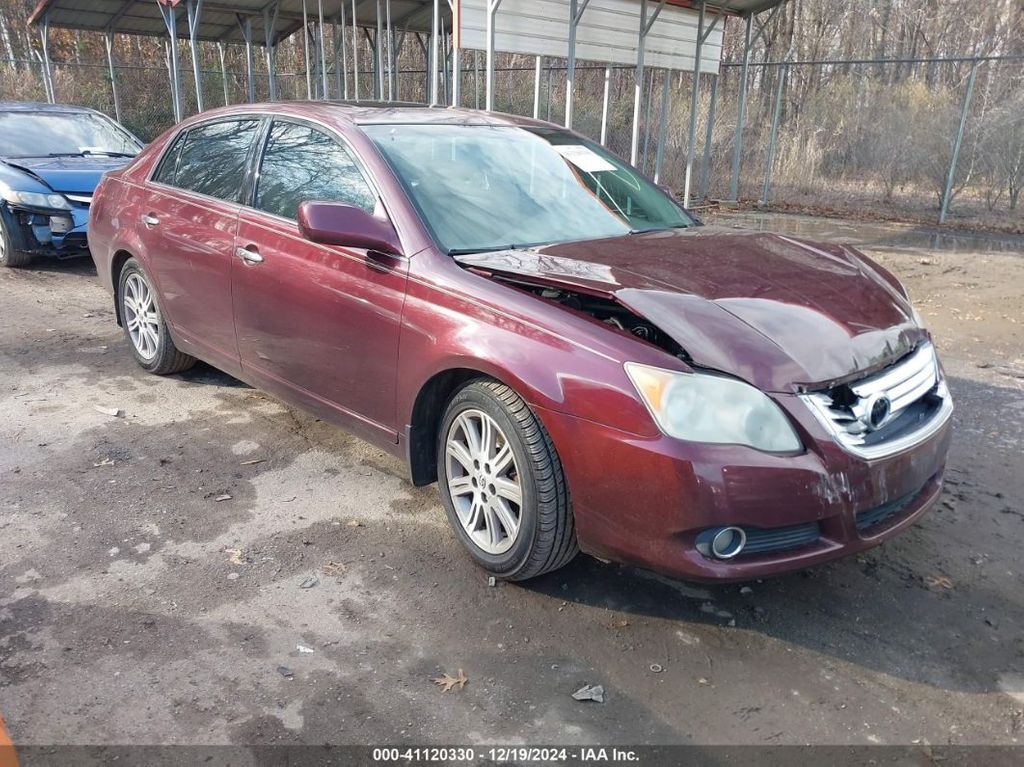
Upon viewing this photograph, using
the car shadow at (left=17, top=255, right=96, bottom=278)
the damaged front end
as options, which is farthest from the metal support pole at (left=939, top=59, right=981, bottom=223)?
the car shadow at (left=17, top=255, right=96, bottom=278)

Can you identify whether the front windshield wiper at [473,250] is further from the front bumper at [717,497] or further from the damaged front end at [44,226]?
the damaged front end at [44,226]

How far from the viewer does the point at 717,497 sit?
97.0 inches

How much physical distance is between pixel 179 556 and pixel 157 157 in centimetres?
283

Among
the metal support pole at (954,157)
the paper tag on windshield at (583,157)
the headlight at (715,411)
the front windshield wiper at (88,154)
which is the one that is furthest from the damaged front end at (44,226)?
the metal support pole at (954,157)

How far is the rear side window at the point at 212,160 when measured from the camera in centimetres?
425

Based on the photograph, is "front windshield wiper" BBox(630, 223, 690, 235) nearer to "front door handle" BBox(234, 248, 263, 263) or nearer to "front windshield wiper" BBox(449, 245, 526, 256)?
"front windshield wiper" BBox(449, 245, 526, 256)

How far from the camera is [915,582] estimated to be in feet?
10.3

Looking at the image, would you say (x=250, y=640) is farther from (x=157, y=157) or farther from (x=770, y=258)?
(x=157, y=157)

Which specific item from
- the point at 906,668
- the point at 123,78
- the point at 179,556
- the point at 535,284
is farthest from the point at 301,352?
the point at 123,78

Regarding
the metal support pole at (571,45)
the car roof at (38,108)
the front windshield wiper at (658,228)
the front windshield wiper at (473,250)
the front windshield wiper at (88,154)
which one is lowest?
the front windshield wiper at (473,250)

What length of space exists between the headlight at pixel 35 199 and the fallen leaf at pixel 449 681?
7217 mm

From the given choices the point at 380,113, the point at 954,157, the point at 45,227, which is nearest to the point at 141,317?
the point at 380,113

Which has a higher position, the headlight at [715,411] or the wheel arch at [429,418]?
the headlight at [715,411]

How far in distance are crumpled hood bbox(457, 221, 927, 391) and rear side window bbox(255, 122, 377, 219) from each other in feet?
2.49
